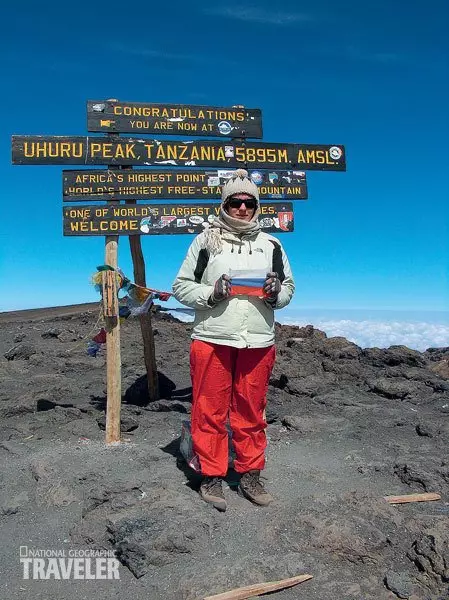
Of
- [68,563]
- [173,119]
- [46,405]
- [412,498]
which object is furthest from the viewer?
[46,405]

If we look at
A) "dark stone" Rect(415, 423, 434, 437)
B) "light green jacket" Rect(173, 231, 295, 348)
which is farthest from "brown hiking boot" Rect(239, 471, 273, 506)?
"dark stone" Rect(415, 423, 434, 437)

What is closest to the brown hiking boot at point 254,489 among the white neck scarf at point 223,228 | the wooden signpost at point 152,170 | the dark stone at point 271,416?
the white neck scarf at point 223,228

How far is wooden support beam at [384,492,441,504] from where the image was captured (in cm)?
427

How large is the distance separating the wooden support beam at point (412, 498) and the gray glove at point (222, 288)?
78.8 inches

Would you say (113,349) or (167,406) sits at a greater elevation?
(113,349)

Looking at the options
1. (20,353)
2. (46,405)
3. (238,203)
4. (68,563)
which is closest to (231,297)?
(238,203)

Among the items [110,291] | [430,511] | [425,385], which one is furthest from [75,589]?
[425,385]

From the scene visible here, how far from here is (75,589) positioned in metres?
3.27

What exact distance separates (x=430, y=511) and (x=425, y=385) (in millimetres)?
4928

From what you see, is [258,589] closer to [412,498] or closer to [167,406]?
[412,498]

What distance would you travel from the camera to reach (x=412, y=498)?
434 centimetres

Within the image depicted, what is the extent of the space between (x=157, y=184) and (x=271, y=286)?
2662mm

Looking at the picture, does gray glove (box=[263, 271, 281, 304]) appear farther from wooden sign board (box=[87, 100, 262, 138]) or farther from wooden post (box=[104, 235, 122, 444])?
wooden sign board (box=[87, 100, 262, 138])

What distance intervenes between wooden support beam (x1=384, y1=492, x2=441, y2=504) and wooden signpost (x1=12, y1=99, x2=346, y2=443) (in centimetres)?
281
